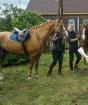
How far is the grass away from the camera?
9.54m

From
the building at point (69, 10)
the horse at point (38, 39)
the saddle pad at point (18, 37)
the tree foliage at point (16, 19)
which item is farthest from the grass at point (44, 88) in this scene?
the building at point (69, 10)

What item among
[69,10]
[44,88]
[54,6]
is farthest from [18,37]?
[54,6]

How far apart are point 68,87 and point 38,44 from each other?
214 centimetres

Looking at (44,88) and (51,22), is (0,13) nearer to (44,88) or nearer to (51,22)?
(51,22)

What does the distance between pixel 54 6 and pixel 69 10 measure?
2.16 metres

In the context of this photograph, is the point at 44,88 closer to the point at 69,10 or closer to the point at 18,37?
the point at 18,37

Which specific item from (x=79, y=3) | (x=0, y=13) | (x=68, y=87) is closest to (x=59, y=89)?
(x=68, y=87)

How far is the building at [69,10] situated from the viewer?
47688 mm

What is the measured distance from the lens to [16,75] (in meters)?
13.7

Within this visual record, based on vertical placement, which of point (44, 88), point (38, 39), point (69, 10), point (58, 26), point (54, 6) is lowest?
point (44, 88)

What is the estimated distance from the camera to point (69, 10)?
48156 millimetres

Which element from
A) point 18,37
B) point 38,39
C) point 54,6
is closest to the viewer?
point 38,39

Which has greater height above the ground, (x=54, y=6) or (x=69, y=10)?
(x=54, y=6)

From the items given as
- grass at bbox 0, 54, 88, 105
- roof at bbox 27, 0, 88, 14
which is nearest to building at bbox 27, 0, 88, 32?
roof at bbox 27, 0, 88, 14
